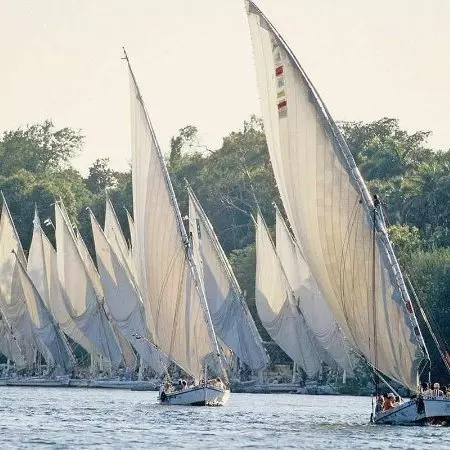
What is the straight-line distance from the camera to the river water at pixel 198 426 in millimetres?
61562

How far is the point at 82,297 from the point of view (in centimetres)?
13088

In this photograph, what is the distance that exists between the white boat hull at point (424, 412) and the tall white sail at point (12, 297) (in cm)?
6964

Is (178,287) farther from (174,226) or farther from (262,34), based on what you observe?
(262,34)

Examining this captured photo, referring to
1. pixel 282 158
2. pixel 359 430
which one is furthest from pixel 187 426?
pixel 282 158

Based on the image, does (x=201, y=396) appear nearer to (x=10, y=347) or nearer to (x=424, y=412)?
(x=424, y=412)

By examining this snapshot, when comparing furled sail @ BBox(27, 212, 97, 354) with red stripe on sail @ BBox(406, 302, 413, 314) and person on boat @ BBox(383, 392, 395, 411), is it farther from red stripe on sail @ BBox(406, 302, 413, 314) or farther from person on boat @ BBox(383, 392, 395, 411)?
red stripe on sail @ BBox(406, 302, 413, 314)

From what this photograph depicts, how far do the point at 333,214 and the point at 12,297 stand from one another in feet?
244

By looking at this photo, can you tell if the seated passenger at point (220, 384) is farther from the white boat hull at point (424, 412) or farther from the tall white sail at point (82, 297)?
the tall white sail at point (82, 297)

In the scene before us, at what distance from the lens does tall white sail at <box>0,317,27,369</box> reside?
135875mm

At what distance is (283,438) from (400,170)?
90.6 metres

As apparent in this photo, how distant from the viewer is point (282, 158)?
6588cm

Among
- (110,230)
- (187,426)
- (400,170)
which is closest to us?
(187,426)

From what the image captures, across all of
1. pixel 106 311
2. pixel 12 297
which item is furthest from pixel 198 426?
pixel 12 297

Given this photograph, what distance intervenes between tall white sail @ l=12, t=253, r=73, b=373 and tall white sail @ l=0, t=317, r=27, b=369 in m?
2.55
